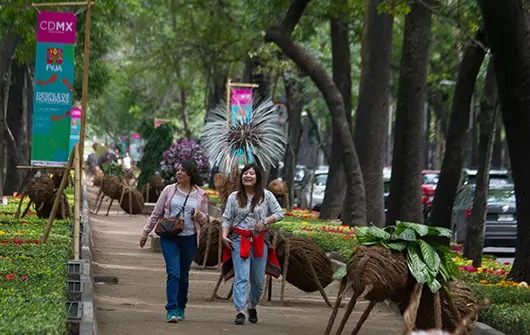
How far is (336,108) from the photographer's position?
83.0 feet

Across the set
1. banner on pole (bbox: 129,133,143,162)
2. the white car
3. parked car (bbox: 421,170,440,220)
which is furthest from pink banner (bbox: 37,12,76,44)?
banner on pole (bbox: 129,133,143,162)

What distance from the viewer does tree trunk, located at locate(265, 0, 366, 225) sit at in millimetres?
24578

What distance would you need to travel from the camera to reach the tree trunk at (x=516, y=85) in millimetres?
13969

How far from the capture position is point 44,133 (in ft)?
52.7

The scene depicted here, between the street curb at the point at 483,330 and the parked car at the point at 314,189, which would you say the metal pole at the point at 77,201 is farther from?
the parked car at the point at 314,189

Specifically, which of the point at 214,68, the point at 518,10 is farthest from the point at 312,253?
the point at 214,68

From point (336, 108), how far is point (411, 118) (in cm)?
348

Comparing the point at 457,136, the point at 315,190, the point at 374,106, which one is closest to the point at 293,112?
the point at 315,190

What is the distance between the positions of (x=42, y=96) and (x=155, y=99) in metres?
51.4

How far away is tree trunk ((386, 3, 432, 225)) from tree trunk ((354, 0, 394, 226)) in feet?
12.8

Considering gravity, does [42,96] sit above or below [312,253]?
above

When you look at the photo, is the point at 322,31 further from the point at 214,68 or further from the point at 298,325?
the point at 298,325

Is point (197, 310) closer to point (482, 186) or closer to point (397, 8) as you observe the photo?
point (482, 186)

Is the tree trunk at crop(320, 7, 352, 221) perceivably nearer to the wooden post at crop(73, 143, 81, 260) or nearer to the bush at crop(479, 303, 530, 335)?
the wooden post at crop(73, 143, 81, 260)
